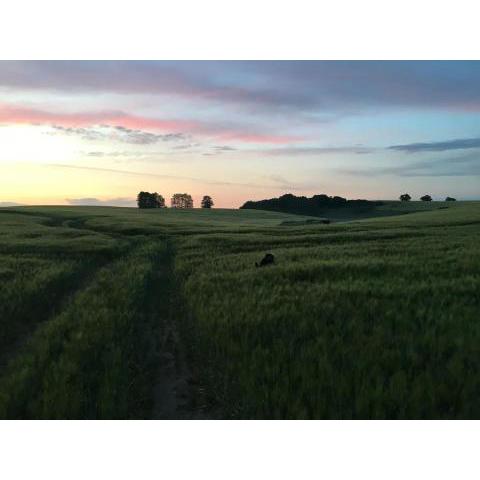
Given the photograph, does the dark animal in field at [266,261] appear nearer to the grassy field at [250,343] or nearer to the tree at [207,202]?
the grassy field at [250,343]

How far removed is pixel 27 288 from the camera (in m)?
13.4

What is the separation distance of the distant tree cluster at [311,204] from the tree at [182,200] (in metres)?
38.9

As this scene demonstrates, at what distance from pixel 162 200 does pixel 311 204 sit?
4439 centimetres

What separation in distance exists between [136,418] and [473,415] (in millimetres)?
3961

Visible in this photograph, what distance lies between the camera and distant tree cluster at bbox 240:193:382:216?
118812 millimetres

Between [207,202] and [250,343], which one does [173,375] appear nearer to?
[250,343]

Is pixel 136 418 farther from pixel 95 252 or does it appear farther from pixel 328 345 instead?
pixel 95 252

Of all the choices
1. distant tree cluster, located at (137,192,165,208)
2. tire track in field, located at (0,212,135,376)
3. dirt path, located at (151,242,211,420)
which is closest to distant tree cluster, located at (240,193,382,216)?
distant tree cluster, located at (137,192,165,208)

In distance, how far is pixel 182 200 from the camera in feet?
525

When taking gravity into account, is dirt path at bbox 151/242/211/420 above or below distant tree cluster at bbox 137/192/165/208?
below

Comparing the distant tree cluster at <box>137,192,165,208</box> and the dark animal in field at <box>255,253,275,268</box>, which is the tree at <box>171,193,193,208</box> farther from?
the dark animal in field at <box>255,253,275,268</box>

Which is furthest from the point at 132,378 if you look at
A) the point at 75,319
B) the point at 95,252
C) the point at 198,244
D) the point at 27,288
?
the point at 198,244

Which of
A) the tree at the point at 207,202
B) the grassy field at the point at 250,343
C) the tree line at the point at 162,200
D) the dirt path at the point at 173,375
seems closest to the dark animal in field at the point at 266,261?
the grassy field at the point at 250,343

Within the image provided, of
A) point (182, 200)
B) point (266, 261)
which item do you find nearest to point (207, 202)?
point (182, 200)
